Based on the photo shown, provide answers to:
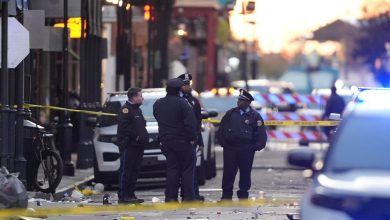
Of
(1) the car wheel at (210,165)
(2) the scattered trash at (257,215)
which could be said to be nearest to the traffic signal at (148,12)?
(1) the car wheel at (210,165)

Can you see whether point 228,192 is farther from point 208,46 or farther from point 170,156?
point 208,46

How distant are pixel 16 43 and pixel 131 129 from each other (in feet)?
7.03

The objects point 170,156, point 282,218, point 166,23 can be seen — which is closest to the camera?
point 282,218

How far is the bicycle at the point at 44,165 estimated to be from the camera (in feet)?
58.2

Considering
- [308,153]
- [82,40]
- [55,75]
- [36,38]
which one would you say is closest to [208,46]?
[55,75]

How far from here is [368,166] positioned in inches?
336

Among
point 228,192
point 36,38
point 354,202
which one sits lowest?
point 228,192

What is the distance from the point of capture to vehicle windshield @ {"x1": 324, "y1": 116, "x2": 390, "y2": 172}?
8.57 m

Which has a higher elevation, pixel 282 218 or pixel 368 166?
pixel 368 166

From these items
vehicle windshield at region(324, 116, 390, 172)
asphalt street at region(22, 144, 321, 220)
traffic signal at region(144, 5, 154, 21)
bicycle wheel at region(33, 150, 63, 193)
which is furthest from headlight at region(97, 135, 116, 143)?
traffic signal at region(144, 5, 154, 21)

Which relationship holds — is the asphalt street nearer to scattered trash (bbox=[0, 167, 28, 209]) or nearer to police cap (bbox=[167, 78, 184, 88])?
scattered trash (bbox=[0, 167, 28, 209])

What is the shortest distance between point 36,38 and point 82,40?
5576mm

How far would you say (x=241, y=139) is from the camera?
16516 millimetres

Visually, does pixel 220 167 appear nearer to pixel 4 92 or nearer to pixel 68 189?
pixel 68 189
